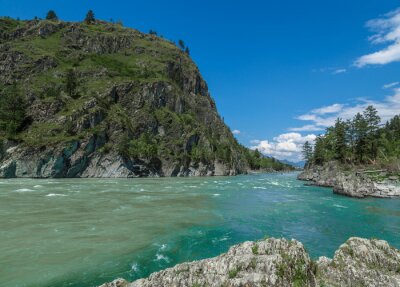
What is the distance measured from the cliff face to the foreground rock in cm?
11060

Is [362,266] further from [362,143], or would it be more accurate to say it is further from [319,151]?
[319,151]

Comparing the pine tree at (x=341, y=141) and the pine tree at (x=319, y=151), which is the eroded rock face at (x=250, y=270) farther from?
the pine tree at (x=319, y=151)

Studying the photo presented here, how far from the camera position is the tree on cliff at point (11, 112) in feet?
383

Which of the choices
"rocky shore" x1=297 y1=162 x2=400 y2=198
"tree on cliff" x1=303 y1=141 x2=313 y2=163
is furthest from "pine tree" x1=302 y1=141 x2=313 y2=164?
"rocky shore" x1=297 y1=162 x2=400 y2=198

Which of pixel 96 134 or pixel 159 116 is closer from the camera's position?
pixel 96 134

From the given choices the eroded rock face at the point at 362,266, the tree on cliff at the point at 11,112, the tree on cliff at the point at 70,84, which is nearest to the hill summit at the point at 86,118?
the tree on cliff at the point at 11,112

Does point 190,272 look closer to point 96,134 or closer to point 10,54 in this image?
point 96,134

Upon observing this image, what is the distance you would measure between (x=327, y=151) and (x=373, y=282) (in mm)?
139523

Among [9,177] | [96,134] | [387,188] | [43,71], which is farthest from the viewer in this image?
[43,71]

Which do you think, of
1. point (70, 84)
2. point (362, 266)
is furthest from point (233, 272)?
point (70, 84)

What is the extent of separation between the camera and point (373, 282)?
1017 cm

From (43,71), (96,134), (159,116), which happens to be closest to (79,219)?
(96,134)

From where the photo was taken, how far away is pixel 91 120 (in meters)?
132

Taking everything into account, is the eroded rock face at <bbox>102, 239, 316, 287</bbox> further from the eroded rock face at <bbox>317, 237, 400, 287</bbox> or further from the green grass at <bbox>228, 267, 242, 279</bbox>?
the eroded rock face at <bbox>317, 237, 400, 287</bbox>
